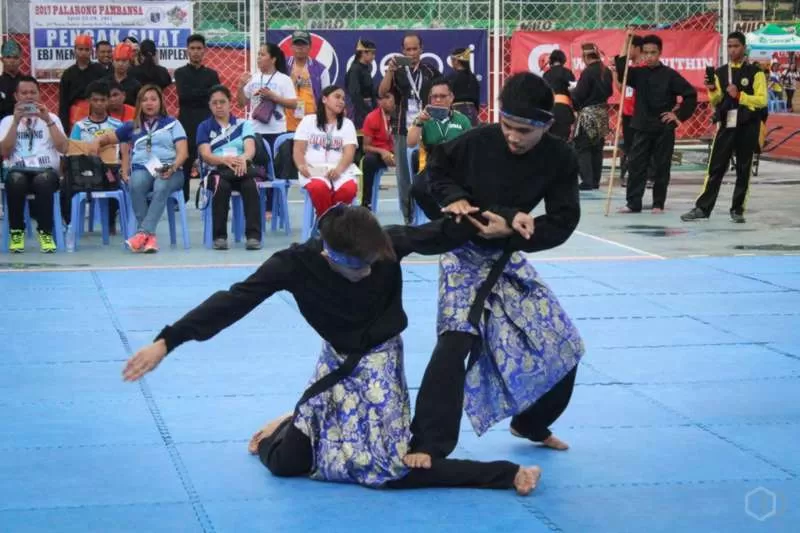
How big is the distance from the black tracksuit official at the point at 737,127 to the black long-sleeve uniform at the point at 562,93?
3039 millimetres

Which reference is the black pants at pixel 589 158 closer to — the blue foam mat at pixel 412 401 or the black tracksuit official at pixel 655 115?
the black tracksuit official at pixel 655 115

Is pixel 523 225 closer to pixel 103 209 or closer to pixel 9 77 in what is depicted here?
pixel 103 209

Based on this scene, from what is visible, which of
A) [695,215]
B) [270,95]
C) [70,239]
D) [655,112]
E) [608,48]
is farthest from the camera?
[608,48]

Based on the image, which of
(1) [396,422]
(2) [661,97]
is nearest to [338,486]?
(1) [396,422]

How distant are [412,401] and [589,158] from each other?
1125cm

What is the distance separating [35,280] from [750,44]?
58.2ft

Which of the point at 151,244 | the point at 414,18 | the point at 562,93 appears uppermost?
the point at 414,18

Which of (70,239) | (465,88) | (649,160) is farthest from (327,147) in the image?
(649,160)

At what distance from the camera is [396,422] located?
18.7 feet

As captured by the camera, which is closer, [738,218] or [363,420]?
[363,420]

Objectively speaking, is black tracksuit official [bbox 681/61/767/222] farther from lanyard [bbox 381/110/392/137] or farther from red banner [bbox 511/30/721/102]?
red banner [bbox 511/30/721/102]

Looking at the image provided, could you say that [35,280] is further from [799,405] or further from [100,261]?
[799,405]

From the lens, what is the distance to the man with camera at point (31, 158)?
12461mm

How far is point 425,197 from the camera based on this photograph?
19.6ft
